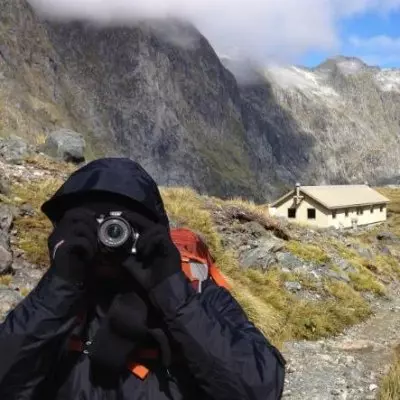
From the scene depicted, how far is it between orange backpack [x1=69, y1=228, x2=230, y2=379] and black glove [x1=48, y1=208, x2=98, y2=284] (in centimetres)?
38

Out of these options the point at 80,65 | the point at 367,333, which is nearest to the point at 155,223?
the point at 367,333

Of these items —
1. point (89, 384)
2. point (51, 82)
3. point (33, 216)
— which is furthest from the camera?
point (51, 82)

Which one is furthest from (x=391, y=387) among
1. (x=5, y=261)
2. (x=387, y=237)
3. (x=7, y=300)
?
(x=387, y=237)

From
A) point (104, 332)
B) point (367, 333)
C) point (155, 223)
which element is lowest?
point (367, 333)

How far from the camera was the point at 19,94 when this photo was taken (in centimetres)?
12975

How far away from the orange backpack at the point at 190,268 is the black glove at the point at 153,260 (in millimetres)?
375

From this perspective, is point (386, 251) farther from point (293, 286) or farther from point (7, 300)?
point (7, 300)

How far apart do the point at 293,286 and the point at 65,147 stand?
8.37 metres

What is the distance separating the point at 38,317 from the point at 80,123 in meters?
170

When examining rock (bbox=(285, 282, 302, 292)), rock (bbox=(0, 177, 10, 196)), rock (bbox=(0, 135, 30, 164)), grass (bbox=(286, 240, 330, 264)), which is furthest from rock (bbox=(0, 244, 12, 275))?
grass (bbox=(286, 240, 330, 264))

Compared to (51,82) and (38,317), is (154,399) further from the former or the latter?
(51,82)

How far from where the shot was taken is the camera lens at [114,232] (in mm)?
2318

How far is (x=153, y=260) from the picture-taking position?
2400 millimetres

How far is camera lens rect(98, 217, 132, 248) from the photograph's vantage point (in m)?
2.32
